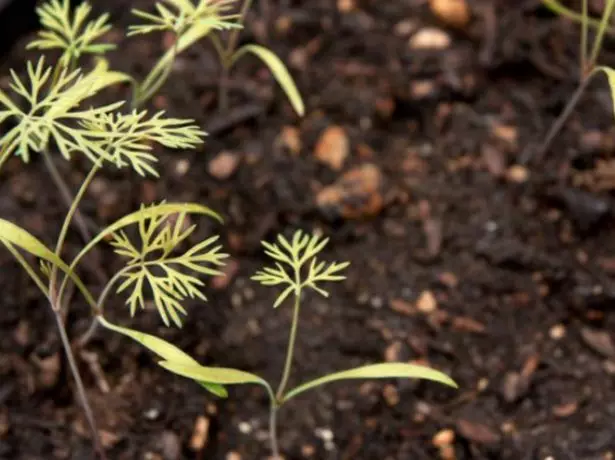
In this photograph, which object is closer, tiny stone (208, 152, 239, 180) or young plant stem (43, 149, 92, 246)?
young plant stem (43, 149, 92, 246)

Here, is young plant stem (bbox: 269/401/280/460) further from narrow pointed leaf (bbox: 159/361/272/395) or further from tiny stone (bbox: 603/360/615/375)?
tiny stone (bbox: 603/360/615/375)

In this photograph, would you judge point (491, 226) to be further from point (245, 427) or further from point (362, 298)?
point (245, 427)

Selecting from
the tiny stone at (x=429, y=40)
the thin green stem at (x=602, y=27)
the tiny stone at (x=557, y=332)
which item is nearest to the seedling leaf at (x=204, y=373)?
the tiny stone at (x=557, y=332)

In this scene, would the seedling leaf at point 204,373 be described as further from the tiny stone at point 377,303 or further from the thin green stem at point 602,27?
the thin green stem at point 602,27

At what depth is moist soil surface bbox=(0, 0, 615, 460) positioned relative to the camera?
134 cm

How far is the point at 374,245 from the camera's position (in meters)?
1.54

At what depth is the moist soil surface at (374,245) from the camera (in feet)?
4.39

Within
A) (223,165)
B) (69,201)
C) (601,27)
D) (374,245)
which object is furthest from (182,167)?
(601,27)

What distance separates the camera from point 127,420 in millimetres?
1316

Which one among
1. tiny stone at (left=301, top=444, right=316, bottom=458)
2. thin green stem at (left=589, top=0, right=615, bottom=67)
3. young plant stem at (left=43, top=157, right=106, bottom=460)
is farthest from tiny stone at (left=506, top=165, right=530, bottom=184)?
young plant stem at (left=43, top=157, right=106, bottom=460)

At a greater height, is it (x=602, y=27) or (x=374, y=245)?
(x=602, y=27)

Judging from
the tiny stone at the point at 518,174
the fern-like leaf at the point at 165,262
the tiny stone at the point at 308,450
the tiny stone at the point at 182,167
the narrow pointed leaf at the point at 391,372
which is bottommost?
the tiny stone at the point at 308,450

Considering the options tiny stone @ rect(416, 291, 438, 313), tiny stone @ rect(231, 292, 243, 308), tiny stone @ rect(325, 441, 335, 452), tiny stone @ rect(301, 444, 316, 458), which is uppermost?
tiny stone @ rect(231, 292, 243, 308)

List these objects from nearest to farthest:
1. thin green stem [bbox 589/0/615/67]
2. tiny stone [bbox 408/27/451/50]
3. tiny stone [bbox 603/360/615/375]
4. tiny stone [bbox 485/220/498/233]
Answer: thin green stem [bbox 589/0/615/67]
tiny stone [bbox 603/360/615/375]
tiny stone [bbox 485/220/498/233]
tiny stone [bbox 408/27/451/50]
